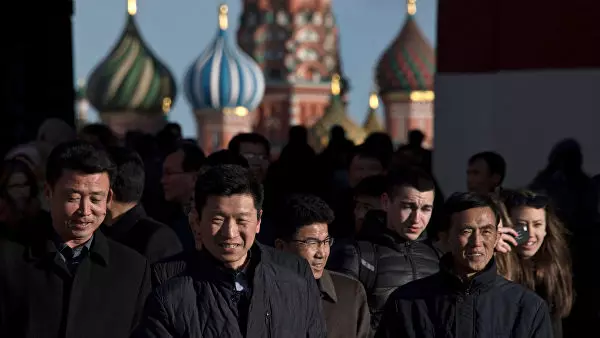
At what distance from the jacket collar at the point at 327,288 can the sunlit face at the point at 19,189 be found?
5.85ft

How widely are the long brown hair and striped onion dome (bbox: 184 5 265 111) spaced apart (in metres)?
57.1

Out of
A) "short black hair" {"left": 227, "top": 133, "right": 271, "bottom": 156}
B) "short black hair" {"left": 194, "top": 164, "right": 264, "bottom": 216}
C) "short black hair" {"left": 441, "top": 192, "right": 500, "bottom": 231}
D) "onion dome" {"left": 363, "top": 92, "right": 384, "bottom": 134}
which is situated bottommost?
"onion dome" {"left": 363, "top": 92, "right": 384, "bottom": 134}

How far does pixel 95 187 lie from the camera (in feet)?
17.4

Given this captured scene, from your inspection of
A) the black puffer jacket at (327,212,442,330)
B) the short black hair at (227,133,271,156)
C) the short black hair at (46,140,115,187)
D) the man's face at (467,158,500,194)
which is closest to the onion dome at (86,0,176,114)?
the short black hair at (227,133,271,156)

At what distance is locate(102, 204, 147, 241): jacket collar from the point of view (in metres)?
6.67

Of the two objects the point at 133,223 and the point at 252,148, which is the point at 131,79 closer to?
the point at 252,148

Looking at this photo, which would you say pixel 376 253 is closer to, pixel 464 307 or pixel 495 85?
pixel 464 307

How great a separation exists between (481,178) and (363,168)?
65cm

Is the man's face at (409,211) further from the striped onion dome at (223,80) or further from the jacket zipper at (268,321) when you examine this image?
the striped onion dome at (223,80)

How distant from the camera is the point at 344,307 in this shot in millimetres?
5859

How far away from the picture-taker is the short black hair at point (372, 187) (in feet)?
23.1

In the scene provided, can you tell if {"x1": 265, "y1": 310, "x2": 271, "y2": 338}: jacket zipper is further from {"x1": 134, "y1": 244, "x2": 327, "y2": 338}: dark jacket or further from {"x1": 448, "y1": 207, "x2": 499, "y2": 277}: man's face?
{"x1": 448, "y1": 207, "x2": 499, "y2": 277}: man's face

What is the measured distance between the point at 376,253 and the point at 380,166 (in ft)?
6.46

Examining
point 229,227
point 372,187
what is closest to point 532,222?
point 372,187
